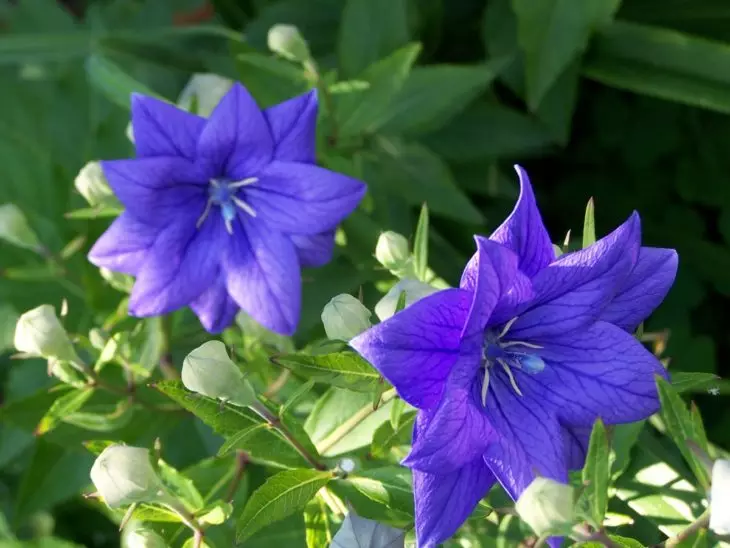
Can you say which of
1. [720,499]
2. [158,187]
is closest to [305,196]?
[158,187]

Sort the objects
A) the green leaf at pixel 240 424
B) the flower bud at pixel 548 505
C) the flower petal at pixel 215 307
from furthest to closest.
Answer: the flower petal at pixel 215 307, the green leaf at pixel 240 424, the flower bud at pixel 548 505

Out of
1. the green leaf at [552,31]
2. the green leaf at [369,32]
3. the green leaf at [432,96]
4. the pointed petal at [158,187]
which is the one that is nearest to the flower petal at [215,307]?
the pointed petal at [158,187]

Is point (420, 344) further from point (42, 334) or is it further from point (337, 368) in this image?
point (42, 334)

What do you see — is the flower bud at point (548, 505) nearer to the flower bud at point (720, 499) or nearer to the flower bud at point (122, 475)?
the flower bud at point (720, 499)

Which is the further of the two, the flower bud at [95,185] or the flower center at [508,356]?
the flower bud at [95,185]

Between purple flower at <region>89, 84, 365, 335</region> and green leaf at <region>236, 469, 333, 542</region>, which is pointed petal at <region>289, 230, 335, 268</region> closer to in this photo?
purple flower at <region>89, 84, 365, 335</region>
